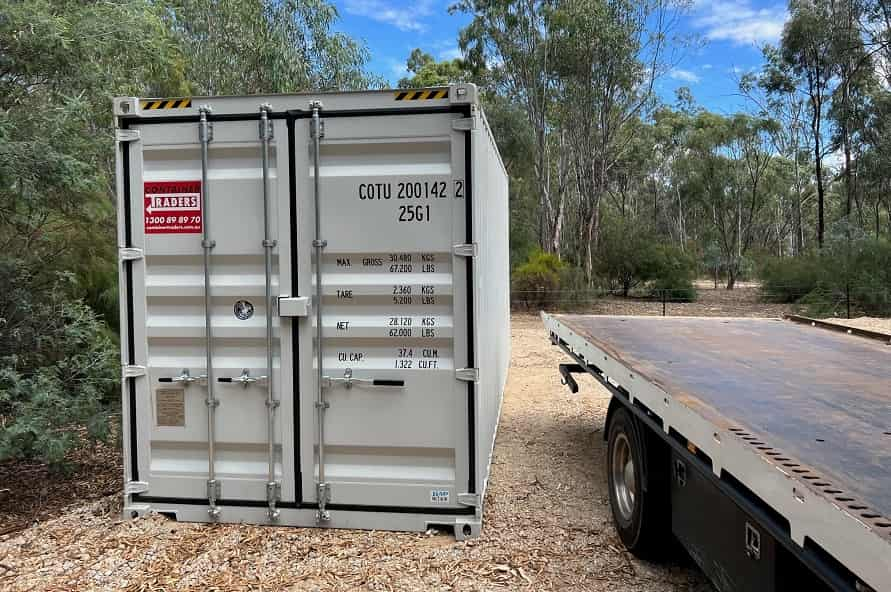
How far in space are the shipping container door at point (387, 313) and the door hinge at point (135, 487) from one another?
1129mm

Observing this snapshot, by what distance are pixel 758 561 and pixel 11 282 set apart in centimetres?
579

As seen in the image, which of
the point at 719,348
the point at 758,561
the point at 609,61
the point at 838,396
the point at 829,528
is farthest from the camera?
the point at 609,61

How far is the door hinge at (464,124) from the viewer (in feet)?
14.1

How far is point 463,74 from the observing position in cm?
3241

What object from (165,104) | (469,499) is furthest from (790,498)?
(165,104)

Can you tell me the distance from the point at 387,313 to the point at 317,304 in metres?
0.46

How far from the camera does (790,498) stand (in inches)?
80.4

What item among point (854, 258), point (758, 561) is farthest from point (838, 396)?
point (854, 258)

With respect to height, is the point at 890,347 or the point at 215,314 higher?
the point at 215,314

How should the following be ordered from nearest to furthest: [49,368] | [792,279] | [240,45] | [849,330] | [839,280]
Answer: [49,368], [849,330], [240,45], [839,280], [792,279]

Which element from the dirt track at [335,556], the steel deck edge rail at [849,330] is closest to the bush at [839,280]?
the steel deck edge rail at [849,330]

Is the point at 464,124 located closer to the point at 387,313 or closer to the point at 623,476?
the point at 387,313

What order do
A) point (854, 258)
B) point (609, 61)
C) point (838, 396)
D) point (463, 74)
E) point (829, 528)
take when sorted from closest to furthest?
1. point (829, 528)
2. point (838, 396)
3. point (854, 258)
4. point (609, 61)
5. point (463, 74)

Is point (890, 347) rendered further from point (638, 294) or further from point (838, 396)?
point (638, 294)
